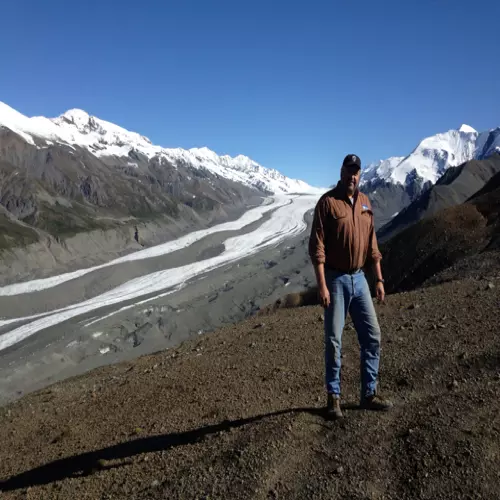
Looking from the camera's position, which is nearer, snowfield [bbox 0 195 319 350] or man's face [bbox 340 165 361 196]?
man's face [bbox 340 165 361 196]

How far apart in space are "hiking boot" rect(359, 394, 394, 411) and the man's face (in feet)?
8.09

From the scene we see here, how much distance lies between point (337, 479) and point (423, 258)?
83.4 feet

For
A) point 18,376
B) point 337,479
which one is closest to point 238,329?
point 337,479

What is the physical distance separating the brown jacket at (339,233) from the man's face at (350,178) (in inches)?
2.6

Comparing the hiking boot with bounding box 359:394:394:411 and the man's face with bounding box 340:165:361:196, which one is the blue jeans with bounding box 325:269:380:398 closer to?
the hiking boot with bounding box 359:394:394:411

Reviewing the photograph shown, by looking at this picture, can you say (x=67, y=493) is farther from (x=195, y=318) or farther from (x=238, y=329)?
(x=195, y=318)

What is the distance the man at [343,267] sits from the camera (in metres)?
5.46

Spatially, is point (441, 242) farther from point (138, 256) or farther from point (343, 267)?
point (138, 256)

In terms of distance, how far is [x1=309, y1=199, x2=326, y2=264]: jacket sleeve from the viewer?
17.8 ft

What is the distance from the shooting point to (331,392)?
18.7ft

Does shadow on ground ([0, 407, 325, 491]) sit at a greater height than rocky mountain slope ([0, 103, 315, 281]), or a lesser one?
lesser

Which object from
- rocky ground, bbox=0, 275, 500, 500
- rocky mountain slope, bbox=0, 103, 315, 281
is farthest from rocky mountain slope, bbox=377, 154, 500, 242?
rocky ground, bbox=0, 275, 500, 500

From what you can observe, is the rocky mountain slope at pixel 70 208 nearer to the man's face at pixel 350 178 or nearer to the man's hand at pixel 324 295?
the man's hand at pixel 324 295

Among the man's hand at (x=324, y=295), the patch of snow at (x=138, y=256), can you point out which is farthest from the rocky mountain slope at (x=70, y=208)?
the man's hand at (x=324, y=295)
